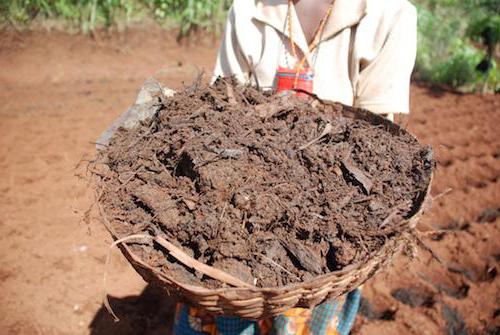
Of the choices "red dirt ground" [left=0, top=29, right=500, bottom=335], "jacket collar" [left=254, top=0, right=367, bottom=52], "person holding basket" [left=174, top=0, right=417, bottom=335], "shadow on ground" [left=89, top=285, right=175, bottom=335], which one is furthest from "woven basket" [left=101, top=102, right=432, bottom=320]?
"shadow on ground" [left=89, top=285, right=175, bottom=335]

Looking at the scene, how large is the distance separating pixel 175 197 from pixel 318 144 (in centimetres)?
51

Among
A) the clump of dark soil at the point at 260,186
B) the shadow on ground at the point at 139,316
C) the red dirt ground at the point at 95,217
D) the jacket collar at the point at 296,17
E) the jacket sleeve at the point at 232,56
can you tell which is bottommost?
the shadow on ground at the point at 139,316

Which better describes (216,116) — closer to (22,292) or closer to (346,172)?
(346,172)

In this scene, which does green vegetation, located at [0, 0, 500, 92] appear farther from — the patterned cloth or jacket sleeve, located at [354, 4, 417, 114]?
the patterned cloth

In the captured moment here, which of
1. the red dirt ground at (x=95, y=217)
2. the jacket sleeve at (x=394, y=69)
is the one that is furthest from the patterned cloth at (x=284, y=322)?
the jacket sleeve at (x=394, y=69)

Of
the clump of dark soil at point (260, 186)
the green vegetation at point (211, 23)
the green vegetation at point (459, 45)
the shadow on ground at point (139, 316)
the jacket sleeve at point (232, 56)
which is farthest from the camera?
the green vegetation at point (459, 45)

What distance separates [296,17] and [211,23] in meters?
5.64

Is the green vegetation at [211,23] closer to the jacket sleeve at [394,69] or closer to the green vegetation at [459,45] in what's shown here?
the green vegetation at [459,45]

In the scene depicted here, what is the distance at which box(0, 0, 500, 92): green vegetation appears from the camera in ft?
20.6

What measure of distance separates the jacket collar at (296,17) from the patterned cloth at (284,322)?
120 centimetres

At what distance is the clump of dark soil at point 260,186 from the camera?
3.68ft

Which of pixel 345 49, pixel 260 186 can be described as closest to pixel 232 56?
Result: pixel 345 49

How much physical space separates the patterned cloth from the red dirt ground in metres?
0.63

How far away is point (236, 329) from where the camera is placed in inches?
72.9
